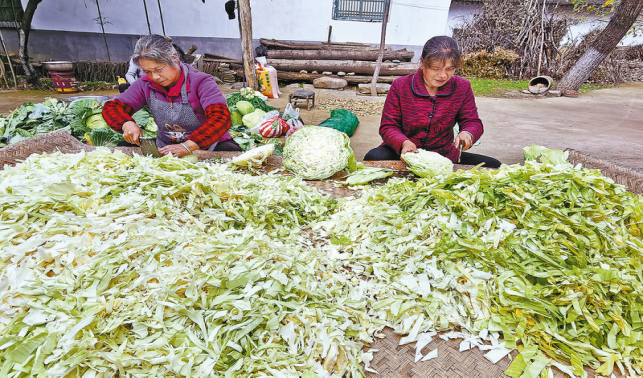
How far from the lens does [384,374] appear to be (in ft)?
3.46

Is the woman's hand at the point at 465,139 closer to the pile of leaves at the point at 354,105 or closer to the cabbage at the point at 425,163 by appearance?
the cabbage at the point at 425,163

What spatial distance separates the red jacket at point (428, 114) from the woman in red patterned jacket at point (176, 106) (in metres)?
1.41

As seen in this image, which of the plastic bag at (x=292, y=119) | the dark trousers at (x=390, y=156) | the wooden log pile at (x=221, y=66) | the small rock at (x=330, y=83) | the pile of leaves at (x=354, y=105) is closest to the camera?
the dark trousers at (x=390, y=156)

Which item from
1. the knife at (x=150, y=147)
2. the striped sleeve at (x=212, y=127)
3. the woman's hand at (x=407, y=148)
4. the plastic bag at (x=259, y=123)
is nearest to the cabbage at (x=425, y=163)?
the woman's hand at (x=407, y=148)

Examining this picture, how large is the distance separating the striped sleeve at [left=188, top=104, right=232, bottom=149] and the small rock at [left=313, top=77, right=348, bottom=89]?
786cm

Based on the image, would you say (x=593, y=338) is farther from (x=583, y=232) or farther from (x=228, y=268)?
(x=228, y=268)

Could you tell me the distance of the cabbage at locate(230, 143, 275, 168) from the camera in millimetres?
2258

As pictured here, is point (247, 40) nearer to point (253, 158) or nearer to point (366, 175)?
point (253, 158)

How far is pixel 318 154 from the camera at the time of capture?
2266mm

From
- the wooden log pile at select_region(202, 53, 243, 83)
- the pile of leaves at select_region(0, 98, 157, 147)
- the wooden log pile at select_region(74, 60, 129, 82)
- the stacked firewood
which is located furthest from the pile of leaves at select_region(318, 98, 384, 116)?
the wooden log pile at select_region(74, 60, 129, 82)

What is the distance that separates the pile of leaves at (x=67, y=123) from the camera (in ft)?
12.5

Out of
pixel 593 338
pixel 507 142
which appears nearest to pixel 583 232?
pixel 593 338

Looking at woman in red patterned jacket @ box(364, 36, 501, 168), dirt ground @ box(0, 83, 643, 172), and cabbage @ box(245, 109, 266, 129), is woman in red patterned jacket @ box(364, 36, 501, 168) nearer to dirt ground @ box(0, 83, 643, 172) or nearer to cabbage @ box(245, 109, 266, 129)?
dirt ground @ box(0, 83, 643, 172)

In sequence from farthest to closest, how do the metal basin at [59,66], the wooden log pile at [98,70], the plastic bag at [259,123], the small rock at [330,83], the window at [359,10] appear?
the window at [359,10]
the small rock at [330,83]
the wooden log pile at [98,70]
the metal basin at [59,66]
the plastic bag at [259,123]
